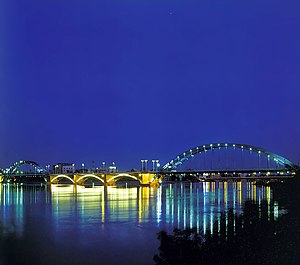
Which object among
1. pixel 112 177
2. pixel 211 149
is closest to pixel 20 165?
pixel 112 177

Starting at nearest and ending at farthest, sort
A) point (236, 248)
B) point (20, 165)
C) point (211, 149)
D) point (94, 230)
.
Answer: point (236, 248)
point (94, 230)
point (211, 149)
point (20, 165)

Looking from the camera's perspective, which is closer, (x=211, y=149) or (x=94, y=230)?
(x=94, y=230)

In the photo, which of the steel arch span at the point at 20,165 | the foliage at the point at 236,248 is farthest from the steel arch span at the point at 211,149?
the foliage at the point at 236,248

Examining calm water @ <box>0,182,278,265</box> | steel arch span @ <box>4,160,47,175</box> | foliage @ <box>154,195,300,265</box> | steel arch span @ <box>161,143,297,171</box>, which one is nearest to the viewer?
foliage @ <box>154,195,300,265</box>

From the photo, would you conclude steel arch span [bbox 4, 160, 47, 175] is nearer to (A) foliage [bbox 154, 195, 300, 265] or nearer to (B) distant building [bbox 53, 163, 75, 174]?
(B) distant building [bbox 53, 163, 75, 174]

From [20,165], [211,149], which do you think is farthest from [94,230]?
[20,165]

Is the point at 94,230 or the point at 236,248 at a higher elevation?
the point at 236,248

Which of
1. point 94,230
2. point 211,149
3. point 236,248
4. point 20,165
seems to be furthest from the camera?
point 20,165

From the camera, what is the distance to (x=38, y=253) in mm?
17516

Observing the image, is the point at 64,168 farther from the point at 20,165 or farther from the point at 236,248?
the point at 236,248

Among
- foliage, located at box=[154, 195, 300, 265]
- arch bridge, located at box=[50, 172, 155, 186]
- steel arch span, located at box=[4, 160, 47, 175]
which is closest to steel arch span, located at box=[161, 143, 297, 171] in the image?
arch bridge, located at box=[50, 172, 155, 186]

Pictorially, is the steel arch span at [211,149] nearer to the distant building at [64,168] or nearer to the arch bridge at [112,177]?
the arch bridge at [112,177]

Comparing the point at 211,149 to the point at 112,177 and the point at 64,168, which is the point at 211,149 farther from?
the point at 64,168

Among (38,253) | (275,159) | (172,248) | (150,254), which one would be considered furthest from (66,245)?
(275,159)
